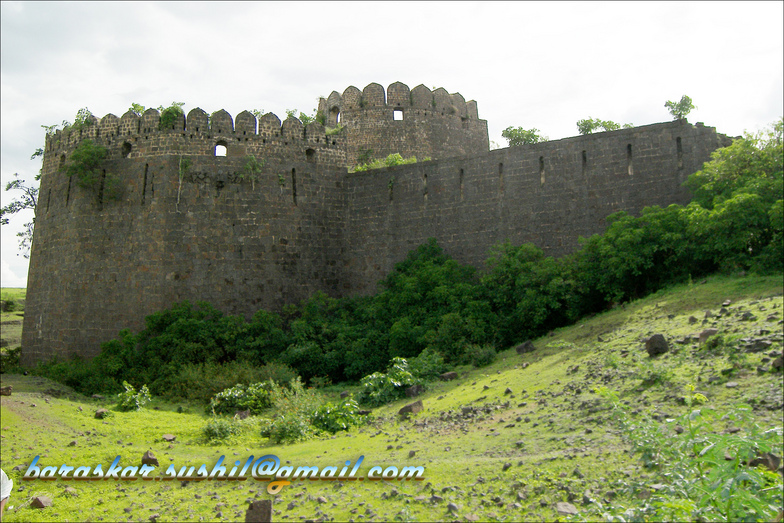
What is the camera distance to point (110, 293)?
589 inches

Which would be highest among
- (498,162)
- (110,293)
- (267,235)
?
(498,162)

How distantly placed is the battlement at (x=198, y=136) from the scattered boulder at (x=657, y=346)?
34.0ft

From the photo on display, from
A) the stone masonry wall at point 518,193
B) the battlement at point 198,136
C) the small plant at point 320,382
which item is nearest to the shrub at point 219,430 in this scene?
the small plant at point 320,382

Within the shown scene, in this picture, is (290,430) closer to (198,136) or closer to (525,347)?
(525,347)

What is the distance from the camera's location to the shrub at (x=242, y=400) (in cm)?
1098

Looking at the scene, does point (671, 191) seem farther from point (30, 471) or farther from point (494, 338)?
point (30, 471)

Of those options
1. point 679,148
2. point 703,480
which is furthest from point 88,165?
point 703,480

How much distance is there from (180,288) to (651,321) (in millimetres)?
10120

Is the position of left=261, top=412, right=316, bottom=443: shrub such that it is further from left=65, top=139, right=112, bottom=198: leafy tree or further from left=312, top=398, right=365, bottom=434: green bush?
left=65, top=139, right=112, bottom=198: leafy tree

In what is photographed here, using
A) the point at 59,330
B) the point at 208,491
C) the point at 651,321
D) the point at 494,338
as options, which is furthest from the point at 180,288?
the point at 651,321

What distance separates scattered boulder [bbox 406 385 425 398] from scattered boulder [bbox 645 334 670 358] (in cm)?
374

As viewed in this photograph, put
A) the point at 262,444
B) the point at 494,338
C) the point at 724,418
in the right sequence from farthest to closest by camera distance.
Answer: the point at 494,338, the point at 262,444, the point at 724,418

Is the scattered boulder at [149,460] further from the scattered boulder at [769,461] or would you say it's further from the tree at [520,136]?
the tree at [520,136]

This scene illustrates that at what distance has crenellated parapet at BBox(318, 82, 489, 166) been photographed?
841 inches
